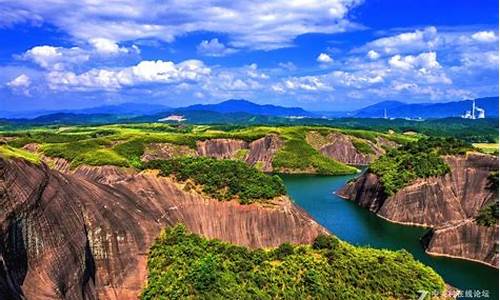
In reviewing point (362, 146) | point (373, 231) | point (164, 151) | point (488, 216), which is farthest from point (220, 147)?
point (488, 216)

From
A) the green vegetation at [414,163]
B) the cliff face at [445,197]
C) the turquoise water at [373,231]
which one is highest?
the green vegetation at [414,163]

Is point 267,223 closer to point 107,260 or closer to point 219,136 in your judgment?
point 107,260

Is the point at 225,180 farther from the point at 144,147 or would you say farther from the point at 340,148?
the point at 340,148

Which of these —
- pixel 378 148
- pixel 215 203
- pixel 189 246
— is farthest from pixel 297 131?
pixel 189 246

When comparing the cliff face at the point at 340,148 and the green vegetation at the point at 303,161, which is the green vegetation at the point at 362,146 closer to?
the cliff face at the point at 340,148

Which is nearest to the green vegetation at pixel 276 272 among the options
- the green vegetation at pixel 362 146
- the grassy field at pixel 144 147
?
the grassy field at pixel 144 147
